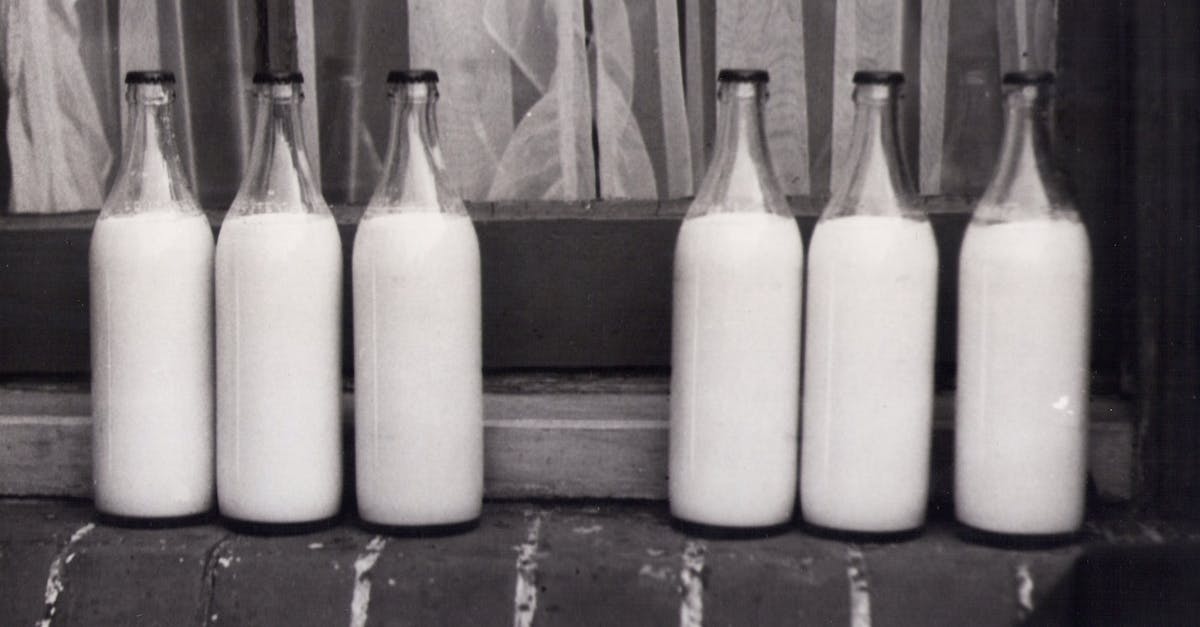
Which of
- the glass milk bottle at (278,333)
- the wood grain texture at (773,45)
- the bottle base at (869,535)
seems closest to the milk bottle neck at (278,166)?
the glass milk bottle at (278,333)

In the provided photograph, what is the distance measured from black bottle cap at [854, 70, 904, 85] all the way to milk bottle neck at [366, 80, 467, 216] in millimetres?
321

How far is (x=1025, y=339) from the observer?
1.04m

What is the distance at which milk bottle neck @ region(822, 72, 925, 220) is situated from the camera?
1066 mm

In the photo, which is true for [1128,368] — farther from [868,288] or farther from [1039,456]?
[868,288]

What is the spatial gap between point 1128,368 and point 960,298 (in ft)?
0.68

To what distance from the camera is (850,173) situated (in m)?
1.09

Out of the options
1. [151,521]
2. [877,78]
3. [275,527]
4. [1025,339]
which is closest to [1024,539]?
[1025,339]

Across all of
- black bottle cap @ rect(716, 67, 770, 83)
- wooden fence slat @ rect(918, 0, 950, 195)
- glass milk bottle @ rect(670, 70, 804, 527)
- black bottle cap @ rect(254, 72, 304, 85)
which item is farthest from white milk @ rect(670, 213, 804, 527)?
black bottle cap @ rect(254, 72, 304, 85)

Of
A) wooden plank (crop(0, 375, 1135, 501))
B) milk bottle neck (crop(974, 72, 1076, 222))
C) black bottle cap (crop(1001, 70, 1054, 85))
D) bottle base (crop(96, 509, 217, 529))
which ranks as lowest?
bottle base (crop(96, 509, 217, 529))

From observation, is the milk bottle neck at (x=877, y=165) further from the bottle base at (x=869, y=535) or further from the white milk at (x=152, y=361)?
the white milk at (x=152, y=361)

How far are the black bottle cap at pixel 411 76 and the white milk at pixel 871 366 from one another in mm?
321

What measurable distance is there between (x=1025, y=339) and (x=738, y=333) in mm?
210

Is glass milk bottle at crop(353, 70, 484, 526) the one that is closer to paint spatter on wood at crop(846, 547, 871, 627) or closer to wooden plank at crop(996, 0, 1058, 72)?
paint spatter on wood at crop(846, 547, 871, 627)

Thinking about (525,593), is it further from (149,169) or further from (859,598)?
(149,169)
